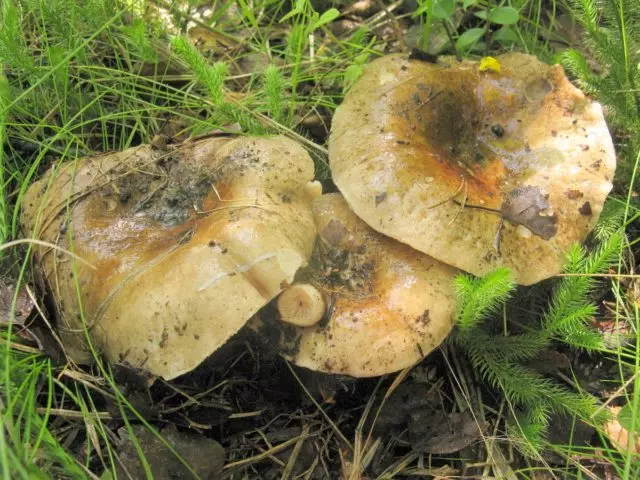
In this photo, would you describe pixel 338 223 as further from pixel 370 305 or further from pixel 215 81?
pixel 215 81

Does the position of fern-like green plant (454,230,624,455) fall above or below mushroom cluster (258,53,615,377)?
below

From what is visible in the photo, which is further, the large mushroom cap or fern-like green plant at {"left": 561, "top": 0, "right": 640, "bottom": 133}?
fern-like green plant at {"left": 561, "top": 0, "right": 640, "bottom": 133}

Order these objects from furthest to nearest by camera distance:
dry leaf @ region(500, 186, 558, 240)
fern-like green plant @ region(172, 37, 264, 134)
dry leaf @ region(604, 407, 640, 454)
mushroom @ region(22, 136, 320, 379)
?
fern-like green plant @ region(172, 37, 264, 134), dry leaf @ region(500, 186, 558, 240), dry leaf @ region(604, 407, 640, 454), mushroom @ region(22, 136, 320, 379)

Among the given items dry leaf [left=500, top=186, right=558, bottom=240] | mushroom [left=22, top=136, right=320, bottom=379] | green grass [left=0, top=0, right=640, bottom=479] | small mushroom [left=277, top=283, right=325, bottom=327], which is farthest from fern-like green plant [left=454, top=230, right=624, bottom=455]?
mushroom [left=22, top=136, right=320, bottom=379]

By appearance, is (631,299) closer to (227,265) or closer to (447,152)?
(447,152)

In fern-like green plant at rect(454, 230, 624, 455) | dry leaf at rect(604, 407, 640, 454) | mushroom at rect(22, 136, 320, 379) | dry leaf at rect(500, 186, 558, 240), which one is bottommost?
dry leaf at rect(604, 407, 640, 454)


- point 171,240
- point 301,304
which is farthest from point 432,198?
point 171,240

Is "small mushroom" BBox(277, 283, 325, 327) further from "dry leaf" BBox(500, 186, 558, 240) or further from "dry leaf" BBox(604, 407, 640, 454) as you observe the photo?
"dry leaf" BBox(604, 407, 640, 454)

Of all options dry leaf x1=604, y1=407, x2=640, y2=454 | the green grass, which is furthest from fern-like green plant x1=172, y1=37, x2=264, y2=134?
dry leaf x1=604, y1=407, x2=640, y2=454

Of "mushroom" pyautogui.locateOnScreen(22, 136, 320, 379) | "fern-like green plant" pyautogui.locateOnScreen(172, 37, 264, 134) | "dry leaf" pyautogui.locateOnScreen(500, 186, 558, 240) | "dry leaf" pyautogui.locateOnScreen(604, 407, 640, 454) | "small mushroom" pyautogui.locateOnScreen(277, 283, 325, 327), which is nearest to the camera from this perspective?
"mushroom" pyautogui.locateOnScreen(22, 136, 320, 379)
